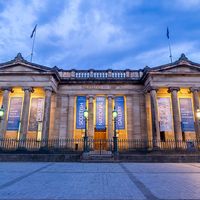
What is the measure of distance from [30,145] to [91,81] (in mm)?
11391

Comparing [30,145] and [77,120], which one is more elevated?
[77,120]

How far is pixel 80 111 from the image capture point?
83.6 feet

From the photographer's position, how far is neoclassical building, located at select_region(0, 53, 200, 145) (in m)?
23.2

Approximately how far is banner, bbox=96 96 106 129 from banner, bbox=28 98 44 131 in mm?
7309

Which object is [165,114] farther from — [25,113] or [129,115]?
[25,113]

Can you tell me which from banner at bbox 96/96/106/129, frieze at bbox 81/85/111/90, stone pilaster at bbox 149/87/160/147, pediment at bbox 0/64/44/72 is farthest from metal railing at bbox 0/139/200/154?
pediment at bbox 0/64/44/72

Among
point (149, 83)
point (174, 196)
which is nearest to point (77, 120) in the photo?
point (149, 83)

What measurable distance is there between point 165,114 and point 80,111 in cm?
1098

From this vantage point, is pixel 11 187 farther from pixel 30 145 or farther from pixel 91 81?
pixel 91 81

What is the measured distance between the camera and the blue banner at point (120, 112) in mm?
24953

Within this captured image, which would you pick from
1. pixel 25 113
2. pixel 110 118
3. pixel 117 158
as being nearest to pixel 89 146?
pixel 110 118

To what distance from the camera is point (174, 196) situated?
18.5 ft

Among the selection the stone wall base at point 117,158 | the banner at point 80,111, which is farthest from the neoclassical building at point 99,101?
the stone wall base at point 117,158

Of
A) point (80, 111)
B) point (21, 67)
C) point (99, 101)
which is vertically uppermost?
point (21, 67)
